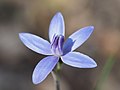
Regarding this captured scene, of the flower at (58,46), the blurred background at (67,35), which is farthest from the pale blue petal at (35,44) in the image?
the blurred background at (67,35)

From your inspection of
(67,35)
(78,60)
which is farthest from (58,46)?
(67,35)

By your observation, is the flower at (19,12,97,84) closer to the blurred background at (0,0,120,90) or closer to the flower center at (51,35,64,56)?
the flower center at (51,35,64,56)

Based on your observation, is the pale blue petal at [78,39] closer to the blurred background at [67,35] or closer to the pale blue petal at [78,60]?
the pale blue petal at [78,60]

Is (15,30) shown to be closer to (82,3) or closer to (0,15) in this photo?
(0,15)

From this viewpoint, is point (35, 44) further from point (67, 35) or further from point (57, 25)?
point (67, 35)

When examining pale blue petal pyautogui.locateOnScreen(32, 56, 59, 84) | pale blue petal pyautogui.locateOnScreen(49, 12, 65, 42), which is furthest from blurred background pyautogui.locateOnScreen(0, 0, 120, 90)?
pale blue petal pyautogui.locateOnScreen(32, 56, 59, 84)

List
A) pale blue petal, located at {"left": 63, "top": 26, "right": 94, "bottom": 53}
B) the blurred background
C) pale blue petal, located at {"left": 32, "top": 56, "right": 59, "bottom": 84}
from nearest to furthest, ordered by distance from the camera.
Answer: pale blue petal, located at {"left": 32, "top": 56, "right": 59, "bottom": 84}, pale blue petal, located at {"left": 63, "top": 26, "right": 94, "bottom": 53}, the blurred background
